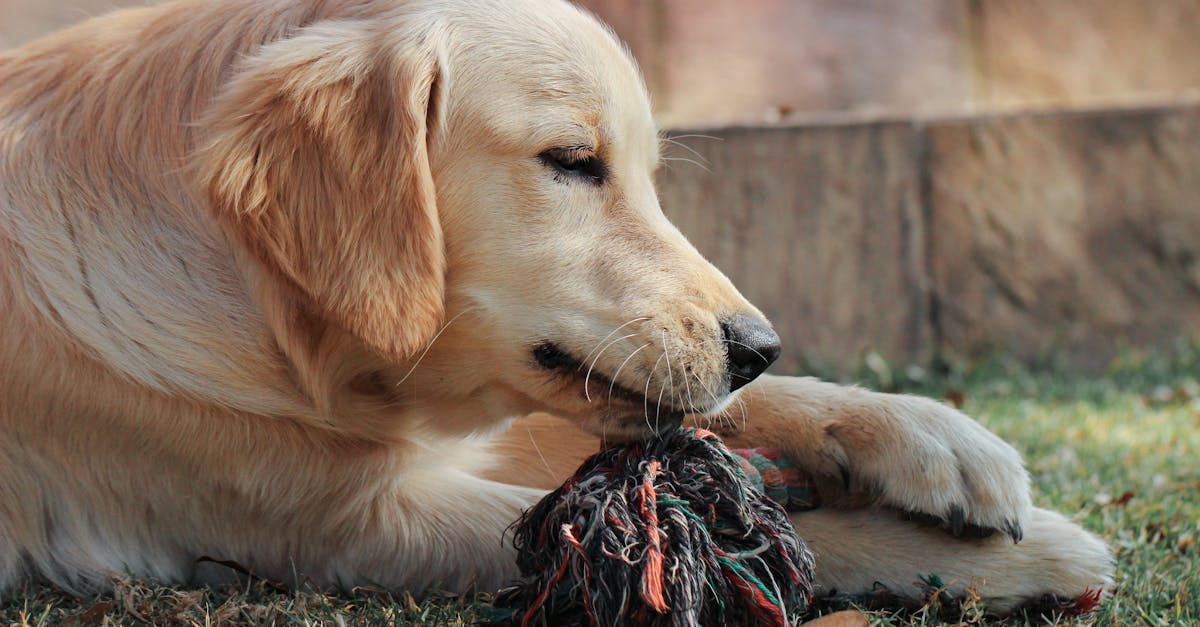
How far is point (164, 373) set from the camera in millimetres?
2088

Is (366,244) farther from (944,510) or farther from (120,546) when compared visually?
(944,510)

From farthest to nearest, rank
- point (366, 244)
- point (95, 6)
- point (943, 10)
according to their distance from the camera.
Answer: point (943, 10), point (95, 6), point (366, 244)

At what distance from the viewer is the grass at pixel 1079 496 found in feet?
6.58

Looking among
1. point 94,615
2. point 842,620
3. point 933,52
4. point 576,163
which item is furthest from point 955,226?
point 94,615

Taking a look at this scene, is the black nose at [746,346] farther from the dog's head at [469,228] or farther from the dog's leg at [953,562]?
the dog's leg at [953,562]

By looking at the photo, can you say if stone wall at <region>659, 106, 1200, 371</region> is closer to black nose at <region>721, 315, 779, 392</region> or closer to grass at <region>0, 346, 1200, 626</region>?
grass at <region>0, 346, 1200, 626</region>

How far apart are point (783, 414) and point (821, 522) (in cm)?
21

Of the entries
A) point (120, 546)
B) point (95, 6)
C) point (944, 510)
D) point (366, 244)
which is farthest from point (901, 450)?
point (95, 6)

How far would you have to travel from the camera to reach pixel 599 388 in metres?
2.06

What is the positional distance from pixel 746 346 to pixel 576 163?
0.46m

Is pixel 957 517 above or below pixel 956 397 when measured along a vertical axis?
above

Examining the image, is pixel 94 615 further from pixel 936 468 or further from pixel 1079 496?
pixel 1079 496

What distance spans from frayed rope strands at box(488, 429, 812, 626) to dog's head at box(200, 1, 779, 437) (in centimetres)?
17

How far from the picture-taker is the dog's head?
1.98 meters
